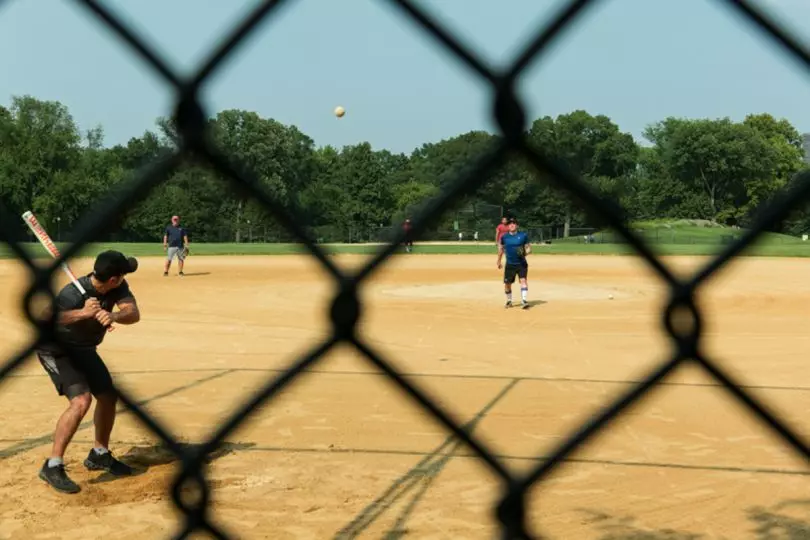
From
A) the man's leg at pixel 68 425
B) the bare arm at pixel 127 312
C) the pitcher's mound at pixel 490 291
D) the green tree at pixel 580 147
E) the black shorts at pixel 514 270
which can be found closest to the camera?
the green tree at pixel 580 147

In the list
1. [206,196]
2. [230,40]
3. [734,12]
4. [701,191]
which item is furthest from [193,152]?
[701,191]

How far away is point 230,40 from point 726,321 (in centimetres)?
1388

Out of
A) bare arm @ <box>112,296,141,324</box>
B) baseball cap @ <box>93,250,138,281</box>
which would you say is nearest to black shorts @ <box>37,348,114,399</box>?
bare arm @ <box>112,296,141,324</box>

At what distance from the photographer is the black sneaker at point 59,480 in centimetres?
540

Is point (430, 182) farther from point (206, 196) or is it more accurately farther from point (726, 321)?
point (726, 321)

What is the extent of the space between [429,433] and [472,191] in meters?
5.62

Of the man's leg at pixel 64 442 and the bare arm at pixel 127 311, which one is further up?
the bare arm at pixel 127 311

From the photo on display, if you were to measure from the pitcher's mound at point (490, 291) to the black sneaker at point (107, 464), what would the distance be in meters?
11.9

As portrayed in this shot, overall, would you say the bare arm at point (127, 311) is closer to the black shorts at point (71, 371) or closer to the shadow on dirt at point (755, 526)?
the black shorts at point (71, 371)

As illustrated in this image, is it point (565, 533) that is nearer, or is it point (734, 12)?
point (734, 12)

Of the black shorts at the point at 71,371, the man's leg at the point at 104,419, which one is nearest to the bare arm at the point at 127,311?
the black shorts at the point at 71,371

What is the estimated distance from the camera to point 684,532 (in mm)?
4762

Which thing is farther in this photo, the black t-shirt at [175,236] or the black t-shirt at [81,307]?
the black t-shirt at [175,236]

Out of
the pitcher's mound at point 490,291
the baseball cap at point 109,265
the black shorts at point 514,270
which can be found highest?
the baseball cap at point 109,265
